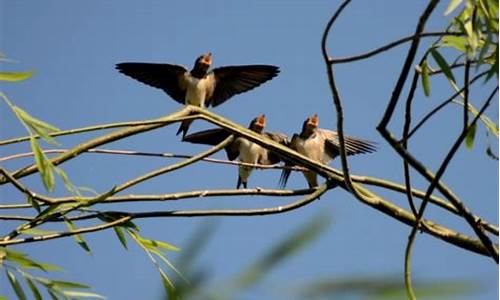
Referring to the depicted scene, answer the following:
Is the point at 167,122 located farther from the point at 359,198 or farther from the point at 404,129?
the point at 404,129

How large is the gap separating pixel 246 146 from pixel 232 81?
3.00 feet

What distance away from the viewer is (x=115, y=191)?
1.36 metres

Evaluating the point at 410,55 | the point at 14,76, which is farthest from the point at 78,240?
the point at 410,55

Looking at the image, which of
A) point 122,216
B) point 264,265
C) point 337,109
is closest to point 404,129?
point 337,109

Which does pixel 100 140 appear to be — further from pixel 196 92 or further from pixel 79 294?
pixel 196 92

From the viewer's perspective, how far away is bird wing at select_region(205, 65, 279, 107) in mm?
5086

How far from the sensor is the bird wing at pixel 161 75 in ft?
17.4

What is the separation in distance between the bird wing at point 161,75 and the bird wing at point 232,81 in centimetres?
19

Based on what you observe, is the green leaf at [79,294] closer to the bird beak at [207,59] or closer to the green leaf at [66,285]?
the green leaf at [66,285]

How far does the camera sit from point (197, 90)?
5.17 m

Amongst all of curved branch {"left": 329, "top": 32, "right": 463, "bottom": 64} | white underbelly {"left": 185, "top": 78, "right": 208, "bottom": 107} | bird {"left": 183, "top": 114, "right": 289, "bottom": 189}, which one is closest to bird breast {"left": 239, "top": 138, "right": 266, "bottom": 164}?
bird {"left": 183, "top": 114, "right": 289, "bottom": 189}

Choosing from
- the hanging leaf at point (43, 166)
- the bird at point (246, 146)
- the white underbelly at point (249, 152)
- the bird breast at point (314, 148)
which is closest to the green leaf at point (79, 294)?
the hanging leaf at point (43, 166)

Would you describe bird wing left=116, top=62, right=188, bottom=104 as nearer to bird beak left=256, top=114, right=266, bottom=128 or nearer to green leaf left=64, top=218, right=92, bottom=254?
bird beak left=256, top=114, right=266, bottom=128

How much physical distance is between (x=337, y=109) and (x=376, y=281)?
0.75 meters
